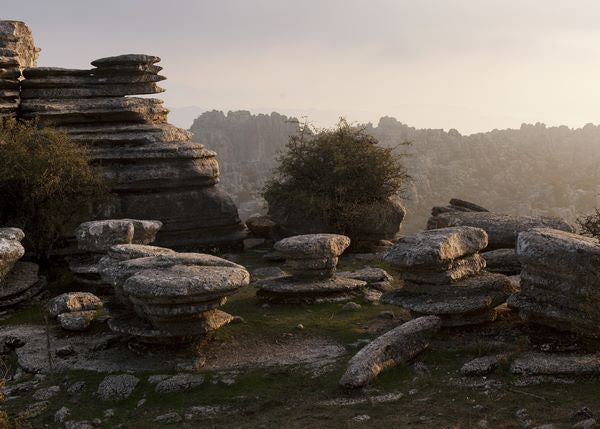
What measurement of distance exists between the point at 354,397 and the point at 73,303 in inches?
283

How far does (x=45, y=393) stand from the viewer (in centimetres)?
1025

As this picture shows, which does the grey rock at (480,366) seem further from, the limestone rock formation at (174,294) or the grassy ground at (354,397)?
the limestone rock formation at (174,294)

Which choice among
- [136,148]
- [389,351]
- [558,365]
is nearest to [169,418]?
[389,351]

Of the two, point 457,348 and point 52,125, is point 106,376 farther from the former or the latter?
point 52,125

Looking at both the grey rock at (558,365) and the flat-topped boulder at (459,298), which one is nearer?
the grey rock at (558,365)

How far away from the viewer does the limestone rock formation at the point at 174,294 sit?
1076 cm

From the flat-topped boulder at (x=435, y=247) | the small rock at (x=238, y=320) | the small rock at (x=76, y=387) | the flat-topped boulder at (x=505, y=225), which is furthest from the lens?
the flat-topped boulder at (x=505, y=225)

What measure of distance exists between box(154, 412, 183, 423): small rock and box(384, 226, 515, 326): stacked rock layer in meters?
4.61

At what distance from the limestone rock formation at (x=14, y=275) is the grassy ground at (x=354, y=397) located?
14.9 feet

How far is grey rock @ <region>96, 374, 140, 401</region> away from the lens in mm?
9977

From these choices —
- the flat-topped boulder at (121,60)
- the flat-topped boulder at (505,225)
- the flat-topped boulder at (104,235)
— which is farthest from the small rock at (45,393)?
the flat-topped boulder at (121,60)

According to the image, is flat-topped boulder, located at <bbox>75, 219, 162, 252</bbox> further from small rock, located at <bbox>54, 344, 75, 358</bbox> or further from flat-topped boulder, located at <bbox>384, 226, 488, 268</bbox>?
flat-topped boulder, located at <bbox>384, 226, 488, 268</bbox>

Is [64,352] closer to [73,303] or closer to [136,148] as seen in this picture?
[73,303]

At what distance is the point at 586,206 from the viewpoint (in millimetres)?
65438
